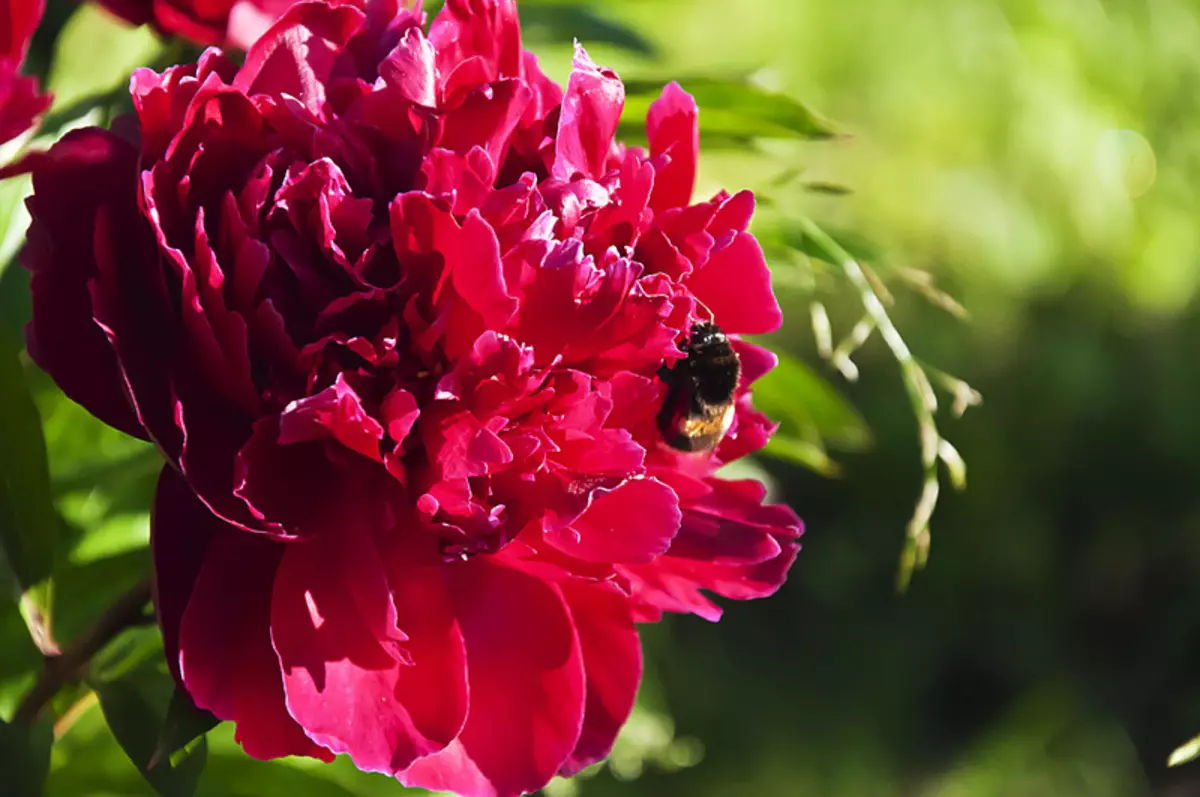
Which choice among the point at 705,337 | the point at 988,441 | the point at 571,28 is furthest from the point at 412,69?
the point at 988,441

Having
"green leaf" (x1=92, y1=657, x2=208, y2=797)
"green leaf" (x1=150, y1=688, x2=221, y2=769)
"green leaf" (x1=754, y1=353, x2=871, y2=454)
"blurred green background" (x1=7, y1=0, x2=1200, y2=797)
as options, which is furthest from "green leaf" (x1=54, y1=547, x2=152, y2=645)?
"blurred green background" (x1=7, y1=0, x2=1200, y2=797)

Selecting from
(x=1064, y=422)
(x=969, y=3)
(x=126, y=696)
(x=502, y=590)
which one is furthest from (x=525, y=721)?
(x=969, y=3)

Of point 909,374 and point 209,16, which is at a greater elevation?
point 209,16

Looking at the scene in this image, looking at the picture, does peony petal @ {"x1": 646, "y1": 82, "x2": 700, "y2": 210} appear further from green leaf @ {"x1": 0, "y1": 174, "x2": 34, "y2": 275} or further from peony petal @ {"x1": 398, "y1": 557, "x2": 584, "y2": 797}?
green leaf @ {"x1": 0, "y1": 174, "x2": 34, "y2": 275}

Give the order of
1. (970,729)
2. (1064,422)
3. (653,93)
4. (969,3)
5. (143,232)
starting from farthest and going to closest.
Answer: (969,3) → (1064,422) → (970,729) → (653,93) → (143,232)

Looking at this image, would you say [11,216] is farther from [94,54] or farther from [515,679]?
[515,679]

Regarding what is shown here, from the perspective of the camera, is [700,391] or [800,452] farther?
[800,452]

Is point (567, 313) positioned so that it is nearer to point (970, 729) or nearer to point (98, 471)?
point (98, 471)
